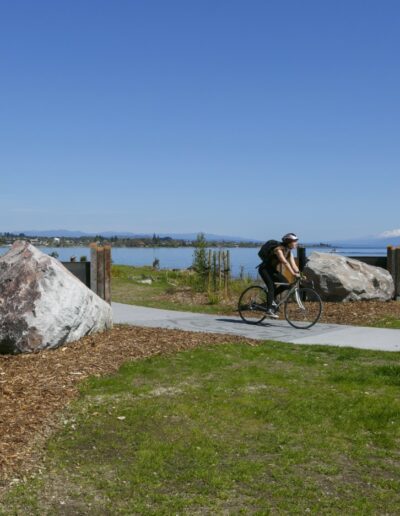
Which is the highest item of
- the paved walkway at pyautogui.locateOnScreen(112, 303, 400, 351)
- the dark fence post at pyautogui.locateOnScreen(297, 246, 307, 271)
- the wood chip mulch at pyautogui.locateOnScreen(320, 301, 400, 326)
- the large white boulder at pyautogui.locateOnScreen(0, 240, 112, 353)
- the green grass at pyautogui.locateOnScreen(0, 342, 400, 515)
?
the dark fence post at pyautogui.locateOnScreen(297, 246, 307, 271)

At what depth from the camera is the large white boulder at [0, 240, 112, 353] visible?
8.52m

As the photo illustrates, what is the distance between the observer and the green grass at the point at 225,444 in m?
4.14

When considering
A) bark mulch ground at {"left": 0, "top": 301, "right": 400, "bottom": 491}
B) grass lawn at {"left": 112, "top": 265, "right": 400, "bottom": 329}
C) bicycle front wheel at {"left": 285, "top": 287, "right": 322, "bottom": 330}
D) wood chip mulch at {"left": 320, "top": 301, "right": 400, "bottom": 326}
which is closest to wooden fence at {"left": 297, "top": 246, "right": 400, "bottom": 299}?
grass lawn at {"left": 112, "top": 265, "right": 400, "bottom": 329}

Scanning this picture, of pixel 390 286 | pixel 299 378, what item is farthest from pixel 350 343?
pixel 390 286

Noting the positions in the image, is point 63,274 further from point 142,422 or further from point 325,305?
point 325,305

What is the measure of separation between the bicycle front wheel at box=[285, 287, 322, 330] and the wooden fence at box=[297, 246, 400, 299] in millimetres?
2626

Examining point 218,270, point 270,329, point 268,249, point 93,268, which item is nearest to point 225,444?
point 270,329

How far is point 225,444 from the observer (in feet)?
17.0

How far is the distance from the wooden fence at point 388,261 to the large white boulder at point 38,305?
7.79 meters

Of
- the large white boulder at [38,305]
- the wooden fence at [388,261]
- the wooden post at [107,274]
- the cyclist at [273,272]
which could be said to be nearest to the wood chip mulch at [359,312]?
the cyclist at [273,272]

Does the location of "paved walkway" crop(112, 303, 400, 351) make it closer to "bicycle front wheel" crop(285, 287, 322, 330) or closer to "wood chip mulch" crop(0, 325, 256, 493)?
"bicycle front wheel" crop(285, 287, 322, 330)

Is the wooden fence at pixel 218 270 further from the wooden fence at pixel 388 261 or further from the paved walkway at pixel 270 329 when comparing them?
the paved walkway at pixel 270 329

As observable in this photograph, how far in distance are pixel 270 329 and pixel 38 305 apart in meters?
4.70

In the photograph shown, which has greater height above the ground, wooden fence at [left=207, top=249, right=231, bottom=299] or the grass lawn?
wooden fence at [left=207, top=249, right=231, bottom=299]
